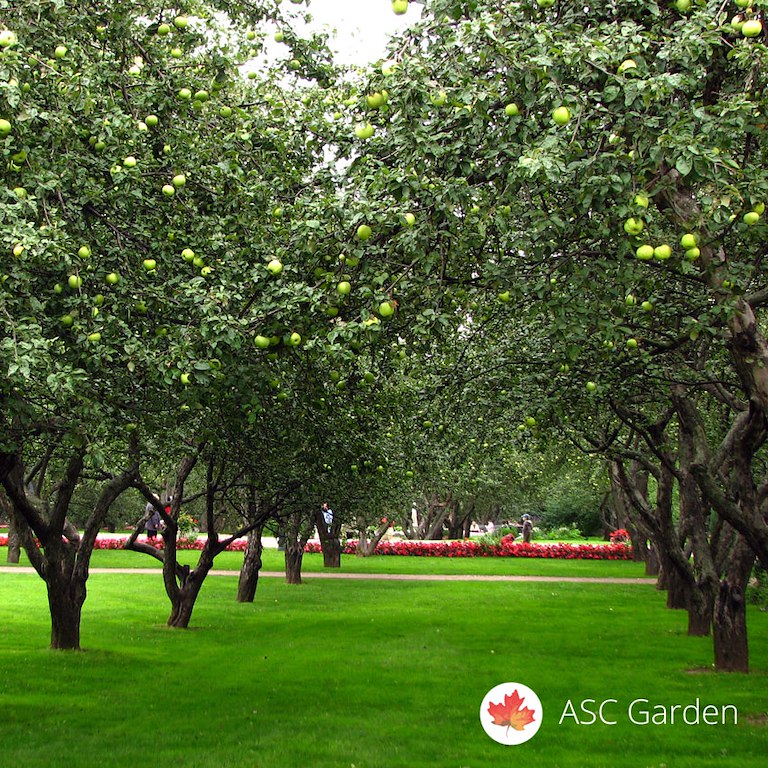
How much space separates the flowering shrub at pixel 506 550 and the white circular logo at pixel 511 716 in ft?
115

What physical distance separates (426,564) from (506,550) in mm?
7762

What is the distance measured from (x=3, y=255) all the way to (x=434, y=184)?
317 cm

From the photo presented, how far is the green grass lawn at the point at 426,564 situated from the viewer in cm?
3469

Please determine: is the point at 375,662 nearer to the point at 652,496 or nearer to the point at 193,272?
the point at 193,272

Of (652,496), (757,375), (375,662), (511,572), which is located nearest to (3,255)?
(757,375)

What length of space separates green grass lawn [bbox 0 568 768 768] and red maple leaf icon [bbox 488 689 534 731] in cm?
23

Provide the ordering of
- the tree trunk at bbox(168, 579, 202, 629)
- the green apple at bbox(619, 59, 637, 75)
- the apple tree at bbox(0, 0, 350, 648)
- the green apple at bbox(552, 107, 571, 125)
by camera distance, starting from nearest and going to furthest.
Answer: the green apple at bbox(619, 59, 637, 75), the green apple at bbox(552, 107, 571, 125), the apple tree at bbox(0, 0, 350, 648), the tree trunk at bbox(168, 579, 202, 629)

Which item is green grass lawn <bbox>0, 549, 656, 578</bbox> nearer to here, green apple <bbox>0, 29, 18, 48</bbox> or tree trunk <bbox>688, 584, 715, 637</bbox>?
tree trunk <bbox>688, 584, 715, 637</bbox>

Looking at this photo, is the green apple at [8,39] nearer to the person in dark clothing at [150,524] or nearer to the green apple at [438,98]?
the green apple at [438,98]

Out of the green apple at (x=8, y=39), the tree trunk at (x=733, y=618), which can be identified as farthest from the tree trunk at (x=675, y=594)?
the green apple at (x=8, y=39)

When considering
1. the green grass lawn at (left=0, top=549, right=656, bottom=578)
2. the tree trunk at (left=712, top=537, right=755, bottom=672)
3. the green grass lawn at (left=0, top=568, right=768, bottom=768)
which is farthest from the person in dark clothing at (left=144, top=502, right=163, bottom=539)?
the tree trunk at (left=712, top=537, right=755, bottom=672)

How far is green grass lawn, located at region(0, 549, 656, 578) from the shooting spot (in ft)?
114

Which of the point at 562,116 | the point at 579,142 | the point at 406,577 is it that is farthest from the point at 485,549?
the point at 562,116

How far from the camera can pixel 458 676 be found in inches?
490
